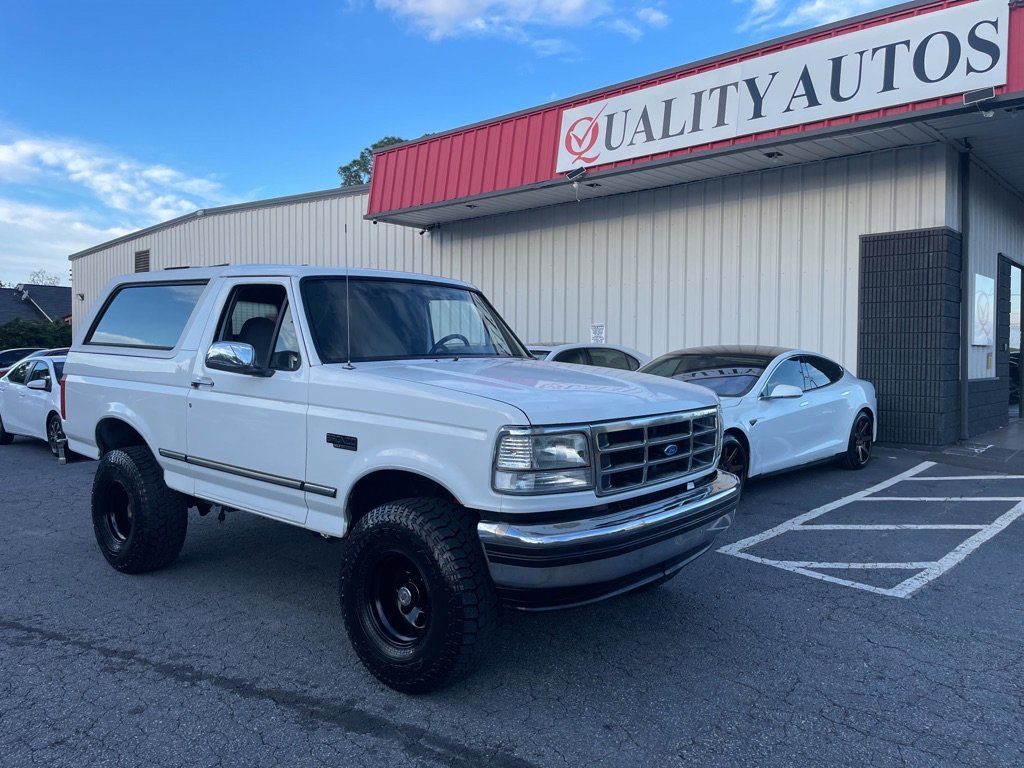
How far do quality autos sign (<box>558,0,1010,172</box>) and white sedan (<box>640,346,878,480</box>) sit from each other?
3220mm

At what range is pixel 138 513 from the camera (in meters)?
5.00

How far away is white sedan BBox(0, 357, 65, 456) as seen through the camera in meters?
10.9

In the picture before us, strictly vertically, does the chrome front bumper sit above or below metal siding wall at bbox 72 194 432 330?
below

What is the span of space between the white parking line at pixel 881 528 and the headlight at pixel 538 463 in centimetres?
269

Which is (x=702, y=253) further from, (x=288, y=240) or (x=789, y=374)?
(x=288, y=240)

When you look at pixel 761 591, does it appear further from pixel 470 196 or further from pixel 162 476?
pixel 470 196

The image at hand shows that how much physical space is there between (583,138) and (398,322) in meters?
8.43

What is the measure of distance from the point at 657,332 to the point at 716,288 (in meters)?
1.28

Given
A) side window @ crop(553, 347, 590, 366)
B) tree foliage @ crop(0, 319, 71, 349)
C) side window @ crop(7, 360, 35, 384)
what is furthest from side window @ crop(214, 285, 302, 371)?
tree foliage @ crop(0, 319, 71, 349)

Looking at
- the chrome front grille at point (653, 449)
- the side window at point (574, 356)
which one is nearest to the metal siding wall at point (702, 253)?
the side window at point (574, 356)

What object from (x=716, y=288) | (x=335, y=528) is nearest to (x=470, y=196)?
(x=716, y=288)

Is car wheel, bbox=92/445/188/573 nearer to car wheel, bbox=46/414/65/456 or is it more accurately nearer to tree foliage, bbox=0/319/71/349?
car wheel, bbox=46/414/65/456

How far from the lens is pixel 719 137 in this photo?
34.2 ft

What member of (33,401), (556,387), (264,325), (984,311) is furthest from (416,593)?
(984,311)
